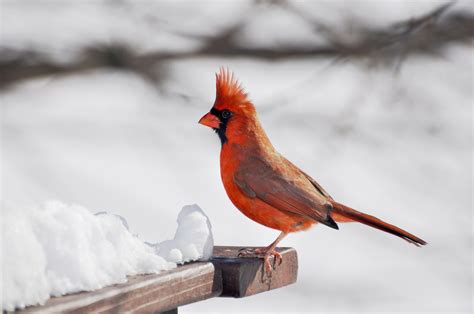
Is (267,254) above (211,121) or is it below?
below

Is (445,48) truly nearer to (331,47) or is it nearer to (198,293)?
(331,47)

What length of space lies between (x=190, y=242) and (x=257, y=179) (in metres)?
0.32

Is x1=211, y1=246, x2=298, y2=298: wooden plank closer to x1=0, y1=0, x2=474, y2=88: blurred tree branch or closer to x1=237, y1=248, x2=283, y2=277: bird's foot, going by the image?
x1=237, y1=248, x2=283, y2=277: bird's foot

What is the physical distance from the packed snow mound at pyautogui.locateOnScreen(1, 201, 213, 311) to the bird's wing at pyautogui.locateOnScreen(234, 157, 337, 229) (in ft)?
1.28

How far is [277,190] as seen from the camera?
2.05 m

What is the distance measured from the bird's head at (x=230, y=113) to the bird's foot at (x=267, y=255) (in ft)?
0.92

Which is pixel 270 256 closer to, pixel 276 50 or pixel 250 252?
pixel 250 252

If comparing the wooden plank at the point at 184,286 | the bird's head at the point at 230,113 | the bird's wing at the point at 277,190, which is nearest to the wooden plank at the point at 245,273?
the wooden plank at the point at 184,286

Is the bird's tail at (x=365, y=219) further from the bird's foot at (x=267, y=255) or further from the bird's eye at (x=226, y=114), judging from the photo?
the bird's eye at (x=226, y=114)

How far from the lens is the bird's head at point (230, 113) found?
2059 millimetres

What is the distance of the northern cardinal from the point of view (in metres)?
2.03

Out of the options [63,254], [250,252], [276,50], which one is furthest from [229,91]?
[276,50]

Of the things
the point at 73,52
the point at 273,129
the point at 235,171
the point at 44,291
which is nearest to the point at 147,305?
the point at 44,291

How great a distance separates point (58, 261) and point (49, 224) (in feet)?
0.20
